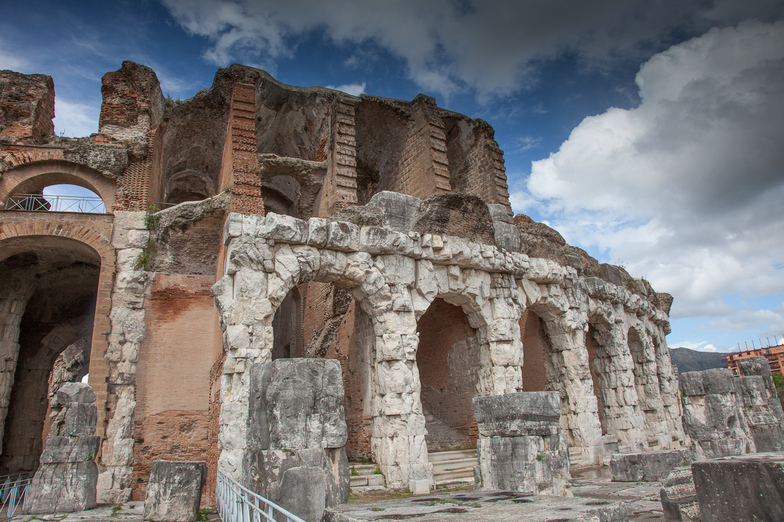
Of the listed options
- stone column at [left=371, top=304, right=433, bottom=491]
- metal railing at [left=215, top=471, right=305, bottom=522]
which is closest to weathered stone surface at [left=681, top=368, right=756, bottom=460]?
stone column at [left=371, top=304, right=433, bottom=491]

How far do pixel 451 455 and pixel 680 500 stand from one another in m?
5.21

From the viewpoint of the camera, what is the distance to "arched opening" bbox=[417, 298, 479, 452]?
36.4ft

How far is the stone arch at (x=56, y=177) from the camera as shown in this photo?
1187cm

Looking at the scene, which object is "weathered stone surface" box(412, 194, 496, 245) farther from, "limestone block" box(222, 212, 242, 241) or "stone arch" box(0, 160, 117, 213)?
"stone arch" box(0, 160, 117, 213)

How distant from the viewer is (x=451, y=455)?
33.6 ft

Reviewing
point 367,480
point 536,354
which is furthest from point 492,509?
point 536,354

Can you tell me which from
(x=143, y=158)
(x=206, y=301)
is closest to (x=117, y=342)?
(x=206, y=301)

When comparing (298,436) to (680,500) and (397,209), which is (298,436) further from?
(397,209)

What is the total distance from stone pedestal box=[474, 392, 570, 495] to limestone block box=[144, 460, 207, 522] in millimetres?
3718

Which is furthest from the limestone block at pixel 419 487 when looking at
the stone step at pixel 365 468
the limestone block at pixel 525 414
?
the limestone block at pixel 525 414

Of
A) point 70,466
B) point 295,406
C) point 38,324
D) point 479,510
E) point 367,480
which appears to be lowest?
point 367,480

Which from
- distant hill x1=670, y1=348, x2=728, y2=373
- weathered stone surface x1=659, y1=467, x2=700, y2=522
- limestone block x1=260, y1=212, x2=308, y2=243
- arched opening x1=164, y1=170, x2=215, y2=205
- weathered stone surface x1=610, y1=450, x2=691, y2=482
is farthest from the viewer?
distant hill x1=670, y1=348, x2=728, y2=373

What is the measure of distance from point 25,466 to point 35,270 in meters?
5.16

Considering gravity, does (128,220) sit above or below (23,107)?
below
